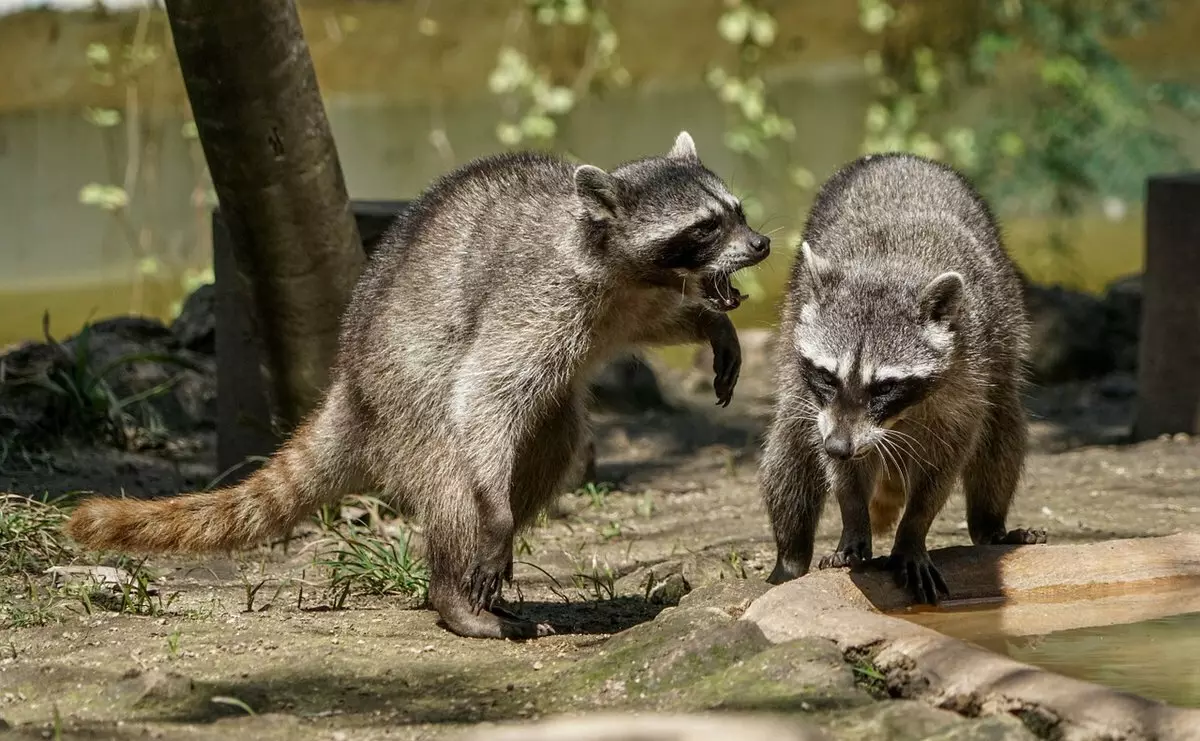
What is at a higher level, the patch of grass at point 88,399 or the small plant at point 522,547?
the patch of grass at point 88,399

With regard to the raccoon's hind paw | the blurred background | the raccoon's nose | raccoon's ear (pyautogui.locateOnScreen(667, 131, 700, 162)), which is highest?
the blurred background

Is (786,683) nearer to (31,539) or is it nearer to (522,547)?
(522,547)

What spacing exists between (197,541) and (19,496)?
89 cm

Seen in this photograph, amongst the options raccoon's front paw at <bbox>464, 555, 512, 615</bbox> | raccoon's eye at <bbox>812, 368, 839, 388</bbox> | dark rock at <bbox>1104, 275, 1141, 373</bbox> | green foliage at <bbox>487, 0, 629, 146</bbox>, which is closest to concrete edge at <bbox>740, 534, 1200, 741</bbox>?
raccoon's eye at <bbox>812, 368, 839, 388</bbox>

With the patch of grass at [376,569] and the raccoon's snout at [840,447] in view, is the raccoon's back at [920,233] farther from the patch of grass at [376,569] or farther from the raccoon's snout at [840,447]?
the patch of grass at [376,569]

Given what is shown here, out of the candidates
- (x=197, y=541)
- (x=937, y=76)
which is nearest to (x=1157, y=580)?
(x=197, y=541)

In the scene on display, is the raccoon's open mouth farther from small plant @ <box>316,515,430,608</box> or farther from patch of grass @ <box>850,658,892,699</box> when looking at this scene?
patch of grass @ <box>850,658,892,699</box>

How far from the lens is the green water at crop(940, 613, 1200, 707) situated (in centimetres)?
409

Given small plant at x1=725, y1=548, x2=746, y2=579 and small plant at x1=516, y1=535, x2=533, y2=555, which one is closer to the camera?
small plant at x1=725, y1=548, x2=746, y2=579

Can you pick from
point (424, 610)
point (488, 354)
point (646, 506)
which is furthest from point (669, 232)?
point (646, 506)

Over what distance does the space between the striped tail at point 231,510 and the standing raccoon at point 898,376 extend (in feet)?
5.03

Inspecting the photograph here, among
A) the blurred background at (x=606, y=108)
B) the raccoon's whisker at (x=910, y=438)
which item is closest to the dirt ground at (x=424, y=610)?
the raccoon's whisker at (x=910, y=438)

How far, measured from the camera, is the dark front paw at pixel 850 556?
493 cm

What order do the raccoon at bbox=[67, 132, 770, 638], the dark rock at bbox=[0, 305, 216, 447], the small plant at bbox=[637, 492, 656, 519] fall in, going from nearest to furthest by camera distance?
the raccoon at bbox=[67, 132, 770, 638], the small plant at bbox=[637, 492, 656, 519], the dark rock at bbox=[0, 305, 216, 447]
